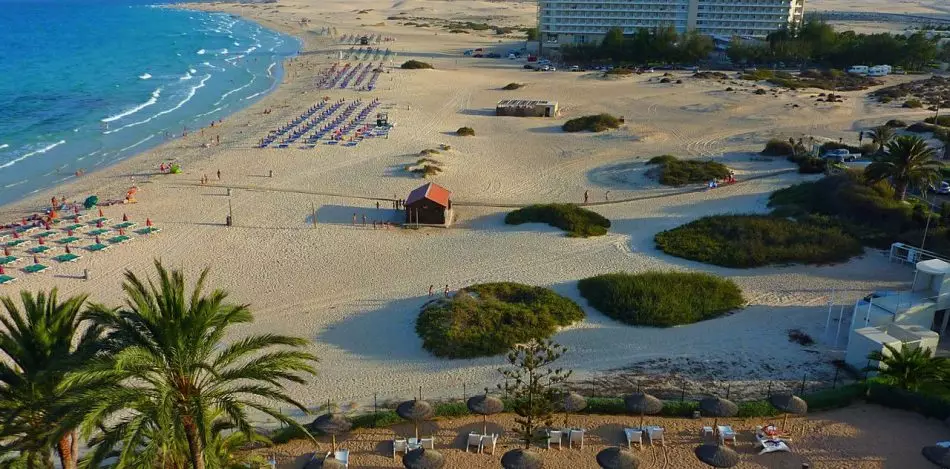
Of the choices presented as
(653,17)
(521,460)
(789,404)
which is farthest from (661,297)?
(653,17)

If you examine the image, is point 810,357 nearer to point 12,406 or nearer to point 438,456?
point 438,456

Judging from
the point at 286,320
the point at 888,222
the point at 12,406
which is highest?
the point at 12,406

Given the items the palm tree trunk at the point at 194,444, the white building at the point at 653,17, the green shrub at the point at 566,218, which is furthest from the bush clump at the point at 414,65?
the palm tree trunk at the point at 194,444

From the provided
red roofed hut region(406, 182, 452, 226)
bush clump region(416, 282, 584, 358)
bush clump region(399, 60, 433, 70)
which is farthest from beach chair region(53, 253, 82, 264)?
bush clump region(399, 60, 433, 70)

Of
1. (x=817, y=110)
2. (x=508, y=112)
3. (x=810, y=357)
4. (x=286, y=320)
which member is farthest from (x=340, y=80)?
(x=810, y=357)

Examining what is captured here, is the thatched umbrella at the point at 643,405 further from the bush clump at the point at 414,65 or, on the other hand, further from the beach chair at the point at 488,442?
the bush clump at the point at 414,65

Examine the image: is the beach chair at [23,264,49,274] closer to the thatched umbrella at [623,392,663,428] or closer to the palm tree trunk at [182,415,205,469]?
the palm tree trunk at [182,415,205,469]
